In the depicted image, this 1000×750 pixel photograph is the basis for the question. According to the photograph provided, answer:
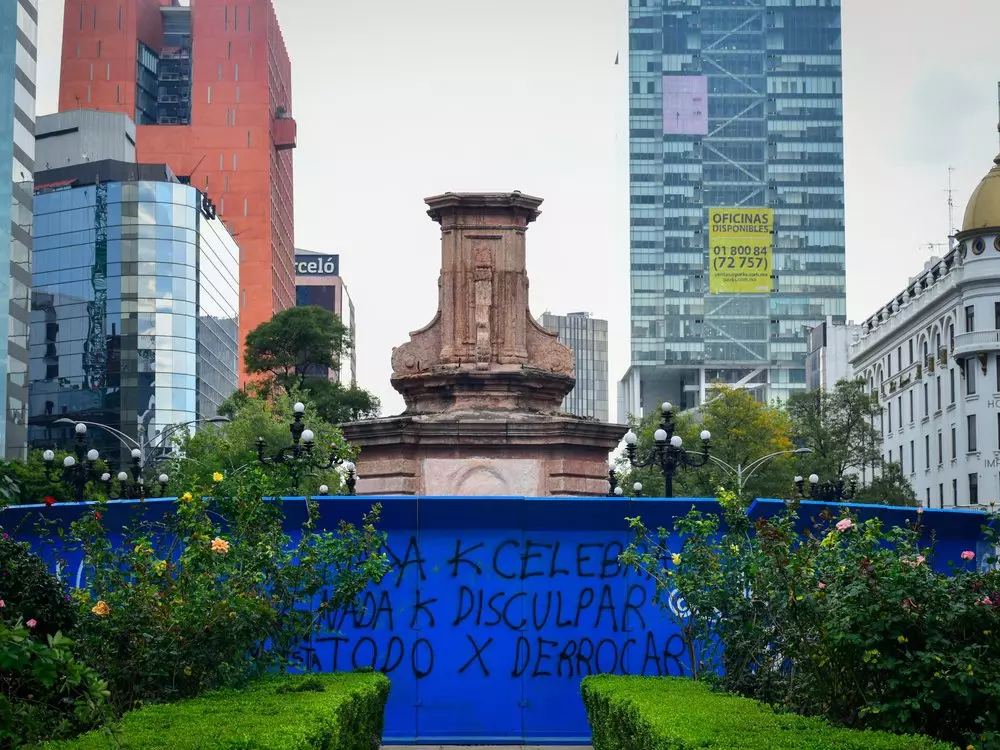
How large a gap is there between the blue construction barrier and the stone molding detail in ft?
47.5

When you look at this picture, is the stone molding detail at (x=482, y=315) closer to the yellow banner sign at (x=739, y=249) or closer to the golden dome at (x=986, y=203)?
the golden dome at (x=986, y=203)

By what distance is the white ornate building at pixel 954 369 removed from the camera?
72000mm

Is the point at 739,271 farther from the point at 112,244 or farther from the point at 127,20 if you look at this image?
the point at 112,244

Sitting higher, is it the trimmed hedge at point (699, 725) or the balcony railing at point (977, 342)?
the balcony railing at point (977, 342)

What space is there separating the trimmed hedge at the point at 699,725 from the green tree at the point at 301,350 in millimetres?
58987

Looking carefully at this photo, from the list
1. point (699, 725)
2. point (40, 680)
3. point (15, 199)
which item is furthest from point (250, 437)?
point (40, 680)

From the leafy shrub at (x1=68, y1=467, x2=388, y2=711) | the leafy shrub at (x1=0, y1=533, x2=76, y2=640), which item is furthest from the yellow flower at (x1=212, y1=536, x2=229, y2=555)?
the leafy shrub at (x1=0, y1=533, x2=76, y2=640)

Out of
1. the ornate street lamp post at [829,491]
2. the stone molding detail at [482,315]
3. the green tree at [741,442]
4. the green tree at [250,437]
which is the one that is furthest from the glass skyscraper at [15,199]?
the stone molding detail at [482,315]

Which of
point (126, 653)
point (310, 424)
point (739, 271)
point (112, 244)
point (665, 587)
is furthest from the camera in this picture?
point (739, 271)

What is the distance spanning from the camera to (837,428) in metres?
74.4

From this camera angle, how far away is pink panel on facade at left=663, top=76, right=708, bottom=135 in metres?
178

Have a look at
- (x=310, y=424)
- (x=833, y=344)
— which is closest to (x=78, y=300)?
(x=310, y=424)

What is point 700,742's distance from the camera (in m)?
9.55

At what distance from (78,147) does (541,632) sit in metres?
110
